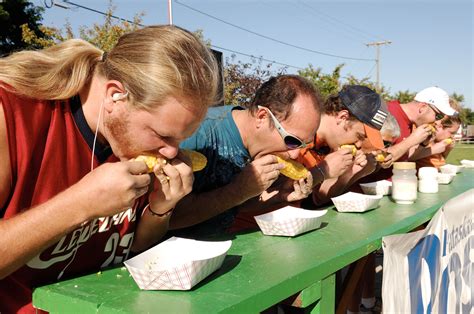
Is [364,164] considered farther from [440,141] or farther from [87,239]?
[440,141]

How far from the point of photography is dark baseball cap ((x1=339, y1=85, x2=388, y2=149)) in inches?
133

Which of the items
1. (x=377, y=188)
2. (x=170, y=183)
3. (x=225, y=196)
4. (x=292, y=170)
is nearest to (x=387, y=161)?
(x=377, y=188)

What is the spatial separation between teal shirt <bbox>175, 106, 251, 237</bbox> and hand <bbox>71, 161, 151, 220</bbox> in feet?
3.21

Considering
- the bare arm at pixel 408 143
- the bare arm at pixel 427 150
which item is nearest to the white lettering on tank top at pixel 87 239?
the bare arm at pixel 408 143

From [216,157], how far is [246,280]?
107cm

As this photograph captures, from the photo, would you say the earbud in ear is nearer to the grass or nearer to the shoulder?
the shoulder

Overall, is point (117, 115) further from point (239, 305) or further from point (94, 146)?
point (239, 305)

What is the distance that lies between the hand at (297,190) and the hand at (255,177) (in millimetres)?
455

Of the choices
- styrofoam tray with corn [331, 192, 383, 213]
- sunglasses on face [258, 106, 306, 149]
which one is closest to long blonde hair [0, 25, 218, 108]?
sunglasses on face [258, 106, 306, 149]

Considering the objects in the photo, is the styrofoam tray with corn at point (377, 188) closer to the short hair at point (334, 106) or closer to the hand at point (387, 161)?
the hand at point (387, 161)

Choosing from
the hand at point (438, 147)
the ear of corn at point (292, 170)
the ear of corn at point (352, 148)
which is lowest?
the hand at point (438, 147)

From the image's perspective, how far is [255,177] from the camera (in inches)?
92.7

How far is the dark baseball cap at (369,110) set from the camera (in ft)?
11.1

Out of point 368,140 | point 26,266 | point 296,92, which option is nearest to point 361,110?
point 368,140
